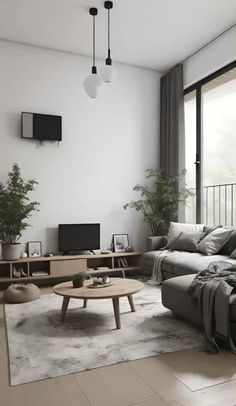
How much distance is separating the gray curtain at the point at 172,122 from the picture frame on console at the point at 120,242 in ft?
4.20

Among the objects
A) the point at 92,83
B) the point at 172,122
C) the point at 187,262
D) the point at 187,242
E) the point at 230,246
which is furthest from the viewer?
the point at 172,122

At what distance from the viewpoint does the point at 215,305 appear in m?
2.55

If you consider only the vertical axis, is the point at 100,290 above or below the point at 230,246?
below

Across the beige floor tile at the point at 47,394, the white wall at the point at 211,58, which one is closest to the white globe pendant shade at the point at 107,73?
the white wall at the point at 211,58

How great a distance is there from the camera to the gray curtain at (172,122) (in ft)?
17.8

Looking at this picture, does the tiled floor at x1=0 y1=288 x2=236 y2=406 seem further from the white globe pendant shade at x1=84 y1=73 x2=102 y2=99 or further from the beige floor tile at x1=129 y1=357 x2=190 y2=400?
the white globe pendant shade at x1=84 y1=73 x2=102 y2=99

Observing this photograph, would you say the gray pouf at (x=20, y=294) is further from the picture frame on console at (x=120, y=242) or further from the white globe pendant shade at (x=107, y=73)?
the white globe pendant shade at (x=107, y=73)

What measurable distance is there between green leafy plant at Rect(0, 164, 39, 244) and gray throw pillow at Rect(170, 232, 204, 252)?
1988 millimetres

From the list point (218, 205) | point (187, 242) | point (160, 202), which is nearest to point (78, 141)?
point (160, 202)

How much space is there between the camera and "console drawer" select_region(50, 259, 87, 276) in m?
4.63

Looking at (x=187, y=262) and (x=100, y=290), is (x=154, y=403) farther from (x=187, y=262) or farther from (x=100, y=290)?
(x=187, y=262)

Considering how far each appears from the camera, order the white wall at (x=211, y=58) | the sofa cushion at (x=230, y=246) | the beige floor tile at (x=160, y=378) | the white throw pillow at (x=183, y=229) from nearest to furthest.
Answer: the beige floor tile at (x=160, y=378)
the sofa cushion at (x=230, y=246)
the white wall at (x=211, y=58)
the white throw pillow at (x=183, y=229)

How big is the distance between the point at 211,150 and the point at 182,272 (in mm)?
2333

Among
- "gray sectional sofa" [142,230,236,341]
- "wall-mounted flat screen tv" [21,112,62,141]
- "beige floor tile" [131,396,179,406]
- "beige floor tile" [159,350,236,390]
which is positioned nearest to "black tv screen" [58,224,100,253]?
"gray sectional sofa" [142,230,236,341]
